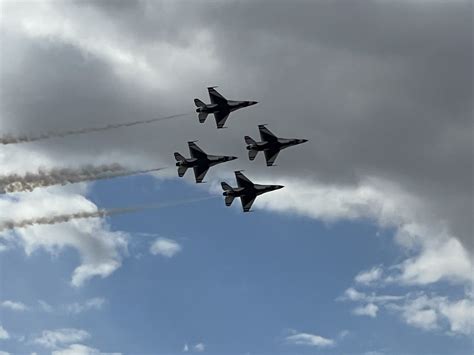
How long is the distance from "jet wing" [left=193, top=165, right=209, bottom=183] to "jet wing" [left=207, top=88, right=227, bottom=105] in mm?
14240

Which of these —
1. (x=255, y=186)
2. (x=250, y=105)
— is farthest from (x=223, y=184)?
(x=250, y=105)

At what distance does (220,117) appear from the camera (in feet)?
554

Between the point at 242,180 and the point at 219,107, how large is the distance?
52.7 ft

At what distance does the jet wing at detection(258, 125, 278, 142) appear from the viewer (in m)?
169

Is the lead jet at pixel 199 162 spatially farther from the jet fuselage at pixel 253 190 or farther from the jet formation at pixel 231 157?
the jet fuselage at pixel 253 190

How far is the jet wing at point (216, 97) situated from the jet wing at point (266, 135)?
9571mm

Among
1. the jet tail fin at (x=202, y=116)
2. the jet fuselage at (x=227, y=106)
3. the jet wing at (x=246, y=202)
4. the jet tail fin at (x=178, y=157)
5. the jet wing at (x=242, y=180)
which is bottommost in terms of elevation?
the jet wing at (x=246, y=202)

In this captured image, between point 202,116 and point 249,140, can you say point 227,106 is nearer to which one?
point 202,116

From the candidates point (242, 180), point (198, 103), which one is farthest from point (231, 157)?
point (198, 103)

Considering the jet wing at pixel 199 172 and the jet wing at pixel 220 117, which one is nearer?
the jet wing at pixel 220 117

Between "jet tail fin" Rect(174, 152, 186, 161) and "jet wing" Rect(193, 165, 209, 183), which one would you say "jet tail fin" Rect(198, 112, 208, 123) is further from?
"jet wing" Rect(193, 165, 209, 183)

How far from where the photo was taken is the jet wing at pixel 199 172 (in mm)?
171000

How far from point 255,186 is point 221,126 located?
14426 mm

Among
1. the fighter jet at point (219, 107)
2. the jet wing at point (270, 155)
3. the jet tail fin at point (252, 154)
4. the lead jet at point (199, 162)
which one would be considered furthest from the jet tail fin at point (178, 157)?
the jet wing at point (270, 155)
